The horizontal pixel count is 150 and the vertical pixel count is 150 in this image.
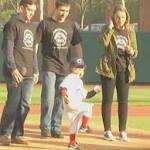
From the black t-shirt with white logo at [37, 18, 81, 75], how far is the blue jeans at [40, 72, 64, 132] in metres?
0.12

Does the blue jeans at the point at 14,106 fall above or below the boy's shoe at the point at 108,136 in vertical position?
above

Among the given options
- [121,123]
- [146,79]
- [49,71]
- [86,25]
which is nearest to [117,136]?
[121,123]

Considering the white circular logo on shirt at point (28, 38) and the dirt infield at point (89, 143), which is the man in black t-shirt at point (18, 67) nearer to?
the white circular logo on shirt at point (28, 38)

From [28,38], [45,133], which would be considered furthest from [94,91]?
[45,133]

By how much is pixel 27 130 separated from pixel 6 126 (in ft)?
6.04

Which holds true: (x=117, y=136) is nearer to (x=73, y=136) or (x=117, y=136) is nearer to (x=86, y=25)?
(x=73, y=136)

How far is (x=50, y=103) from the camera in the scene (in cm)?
984

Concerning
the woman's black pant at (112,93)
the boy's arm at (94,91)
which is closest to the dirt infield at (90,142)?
the woman's black pant at (112,93)

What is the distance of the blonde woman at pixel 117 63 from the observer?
9.66 metres

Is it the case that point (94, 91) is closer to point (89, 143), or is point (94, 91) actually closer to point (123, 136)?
point (89, 143)

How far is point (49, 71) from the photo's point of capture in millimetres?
9789

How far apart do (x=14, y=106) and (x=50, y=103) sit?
95 cm

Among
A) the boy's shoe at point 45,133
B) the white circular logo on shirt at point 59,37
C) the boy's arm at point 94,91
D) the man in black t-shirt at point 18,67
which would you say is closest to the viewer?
the boy's arm at point 94,91

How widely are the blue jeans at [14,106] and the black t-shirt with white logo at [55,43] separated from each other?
753mm
